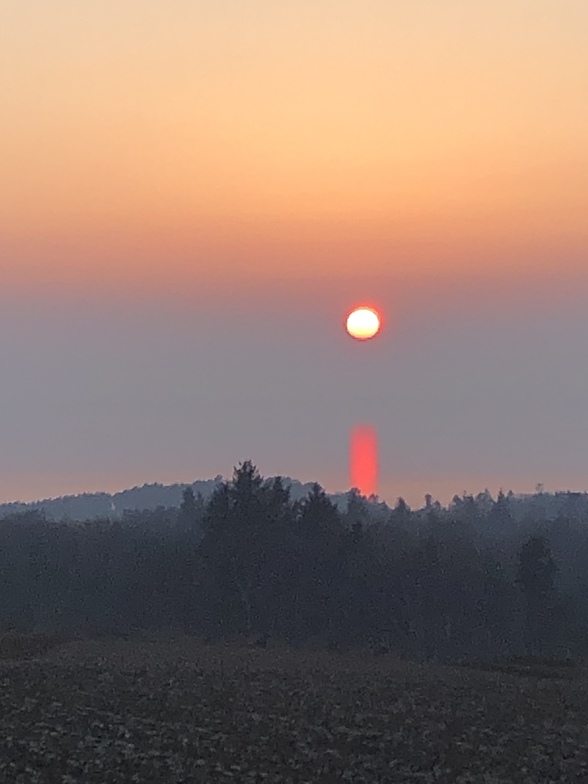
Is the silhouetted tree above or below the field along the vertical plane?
above

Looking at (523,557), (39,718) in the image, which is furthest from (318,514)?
(39,718)

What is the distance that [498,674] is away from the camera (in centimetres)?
6378

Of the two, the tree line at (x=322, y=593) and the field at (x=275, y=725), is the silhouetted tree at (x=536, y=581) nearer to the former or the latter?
the tree line at (x=322, y=593)

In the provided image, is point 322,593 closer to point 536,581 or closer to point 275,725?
point 536,581

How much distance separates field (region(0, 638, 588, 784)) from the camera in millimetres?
31406

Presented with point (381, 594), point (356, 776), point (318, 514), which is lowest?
point (356, 776)

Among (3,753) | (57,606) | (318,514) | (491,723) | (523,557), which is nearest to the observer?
(3,753)

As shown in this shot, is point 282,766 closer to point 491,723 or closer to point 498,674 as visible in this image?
point 491,723

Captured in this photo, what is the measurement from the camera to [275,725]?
3816 cm

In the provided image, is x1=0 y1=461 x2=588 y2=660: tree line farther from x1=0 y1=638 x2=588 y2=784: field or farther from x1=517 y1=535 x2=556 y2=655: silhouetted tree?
x1=0 y1=638 x2=588 y2=784: field

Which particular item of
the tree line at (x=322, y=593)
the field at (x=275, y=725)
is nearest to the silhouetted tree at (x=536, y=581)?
the tree line at (x=322, y=593)

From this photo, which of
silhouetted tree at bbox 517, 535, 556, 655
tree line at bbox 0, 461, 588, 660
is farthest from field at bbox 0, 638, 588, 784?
tree line at bbox 0, 461, 588, 660

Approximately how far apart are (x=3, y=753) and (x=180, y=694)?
13.9 metres

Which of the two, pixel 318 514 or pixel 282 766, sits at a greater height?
pixel 318 514
